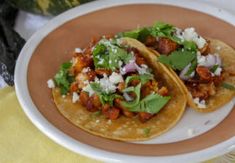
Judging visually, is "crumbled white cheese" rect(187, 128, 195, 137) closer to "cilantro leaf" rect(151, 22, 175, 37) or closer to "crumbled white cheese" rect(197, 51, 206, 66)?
"crumbled white cheese" rect(197, 51, 206, 66)

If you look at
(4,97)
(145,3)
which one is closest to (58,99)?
(4,97)

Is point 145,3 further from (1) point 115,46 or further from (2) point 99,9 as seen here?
(1) point 115,46

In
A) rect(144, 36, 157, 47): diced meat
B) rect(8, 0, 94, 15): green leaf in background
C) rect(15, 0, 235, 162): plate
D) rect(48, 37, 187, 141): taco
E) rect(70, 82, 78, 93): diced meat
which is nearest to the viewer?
rect(15, 0, 235, 162): plate

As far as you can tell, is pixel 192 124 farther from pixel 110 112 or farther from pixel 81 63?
pixel 81 63

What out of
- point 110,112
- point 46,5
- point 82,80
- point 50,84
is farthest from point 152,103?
point 46,5

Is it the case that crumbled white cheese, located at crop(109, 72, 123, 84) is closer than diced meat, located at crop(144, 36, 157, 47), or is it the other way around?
crumbled white cheese, located at crop(109, 72, 123, 84)

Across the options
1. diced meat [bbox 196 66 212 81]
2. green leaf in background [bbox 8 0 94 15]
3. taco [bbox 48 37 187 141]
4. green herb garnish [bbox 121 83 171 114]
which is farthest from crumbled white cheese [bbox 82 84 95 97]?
green leaf in background [bbox 8 0 94 15]
